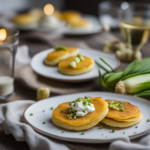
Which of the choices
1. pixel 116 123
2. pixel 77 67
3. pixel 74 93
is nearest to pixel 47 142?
pixel 116 123

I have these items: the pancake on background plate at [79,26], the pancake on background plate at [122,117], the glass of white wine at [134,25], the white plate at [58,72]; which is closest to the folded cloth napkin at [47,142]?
the pancake on background plate at [122,117]

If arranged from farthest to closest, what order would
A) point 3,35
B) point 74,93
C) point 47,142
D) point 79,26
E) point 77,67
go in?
1. point 79,26
2. point 77,67
3. point 3,35
4. point 74,93
5. point 47,142

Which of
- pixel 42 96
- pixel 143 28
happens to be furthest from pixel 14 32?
pixel 143 28

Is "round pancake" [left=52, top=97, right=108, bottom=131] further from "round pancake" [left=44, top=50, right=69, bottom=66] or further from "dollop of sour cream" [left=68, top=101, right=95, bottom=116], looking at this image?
"round pancake" [left=44, top=50, right=69, bottom=66]

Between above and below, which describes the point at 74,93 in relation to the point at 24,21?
below

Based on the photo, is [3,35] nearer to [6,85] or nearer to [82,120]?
[6,85]

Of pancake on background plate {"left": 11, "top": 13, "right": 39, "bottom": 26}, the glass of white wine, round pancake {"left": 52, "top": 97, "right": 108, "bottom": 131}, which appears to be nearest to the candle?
round pancake {"left": 52, "top": 97, "right": 108, "bottom": 131}

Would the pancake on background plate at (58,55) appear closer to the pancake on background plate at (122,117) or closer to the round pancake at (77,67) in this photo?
the round pancake at (77,67)

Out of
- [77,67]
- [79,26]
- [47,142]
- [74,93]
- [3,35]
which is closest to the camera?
[47,142]
